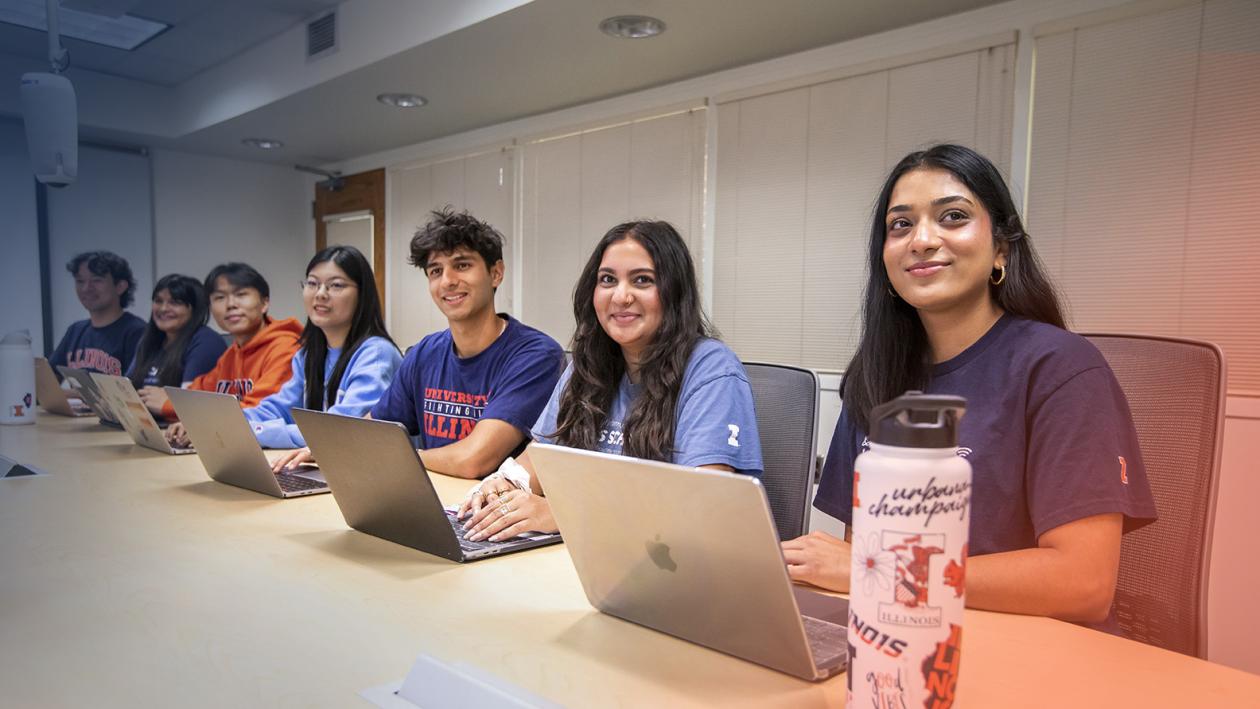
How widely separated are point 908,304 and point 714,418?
384 millimetres

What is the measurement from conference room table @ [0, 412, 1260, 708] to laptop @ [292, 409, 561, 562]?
0.03m

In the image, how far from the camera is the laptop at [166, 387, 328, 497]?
4.88 feet

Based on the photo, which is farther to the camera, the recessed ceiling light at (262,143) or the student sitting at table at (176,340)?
the recessed ceiling light at (262,143)

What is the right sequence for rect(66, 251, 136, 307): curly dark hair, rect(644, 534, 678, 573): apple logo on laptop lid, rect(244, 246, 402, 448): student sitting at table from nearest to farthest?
rect(644, 534, 678, 573): apple logo on laptop lid → rect(244, 246, 402, 448): student sitting at table → rect(66, 251, 136, 307): curly dark hair

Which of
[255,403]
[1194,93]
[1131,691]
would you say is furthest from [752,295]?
[1131,691]

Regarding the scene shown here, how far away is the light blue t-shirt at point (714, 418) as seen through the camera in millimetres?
1389

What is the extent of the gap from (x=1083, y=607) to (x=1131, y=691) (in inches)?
9.9

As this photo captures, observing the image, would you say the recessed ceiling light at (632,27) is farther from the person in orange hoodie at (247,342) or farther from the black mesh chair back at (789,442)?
the black mesh chair back at (789,442)

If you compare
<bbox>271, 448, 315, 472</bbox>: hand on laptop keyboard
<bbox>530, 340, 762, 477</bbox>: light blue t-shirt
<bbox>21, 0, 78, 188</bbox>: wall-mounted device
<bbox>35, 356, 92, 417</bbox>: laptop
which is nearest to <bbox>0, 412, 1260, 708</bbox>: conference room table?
<bbox>530, 340, 762, 477</bbox>: light blue t-shirt

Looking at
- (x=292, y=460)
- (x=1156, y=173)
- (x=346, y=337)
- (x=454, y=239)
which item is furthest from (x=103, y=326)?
(x=1156, y=173)

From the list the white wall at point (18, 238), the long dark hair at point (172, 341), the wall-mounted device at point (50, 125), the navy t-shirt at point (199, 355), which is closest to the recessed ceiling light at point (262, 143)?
the white wall at point (18, 238)

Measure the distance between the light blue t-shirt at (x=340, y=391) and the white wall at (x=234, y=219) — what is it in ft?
10.1

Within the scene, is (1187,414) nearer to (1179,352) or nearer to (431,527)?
(1179,352)

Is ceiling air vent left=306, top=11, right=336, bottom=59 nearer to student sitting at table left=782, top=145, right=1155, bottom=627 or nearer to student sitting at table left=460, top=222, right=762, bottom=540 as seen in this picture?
student sitting at table left=460, top=222, right=762, bottom=540
